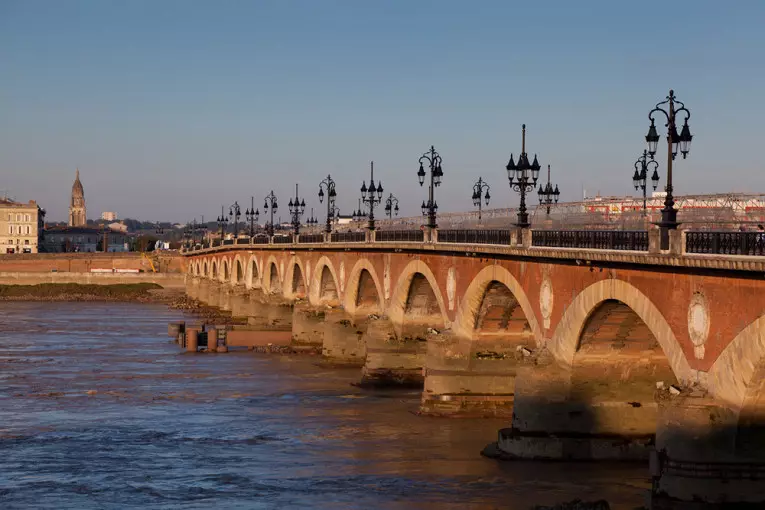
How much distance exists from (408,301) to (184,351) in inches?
779

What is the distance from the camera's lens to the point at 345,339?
58125 mm

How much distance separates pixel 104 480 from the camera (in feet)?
99.0

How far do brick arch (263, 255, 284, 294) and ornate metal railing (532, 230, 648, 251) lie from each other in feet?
171

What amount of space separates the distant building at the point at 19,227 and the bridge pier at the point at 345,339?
475ft

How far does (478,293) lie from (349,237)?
2313cm

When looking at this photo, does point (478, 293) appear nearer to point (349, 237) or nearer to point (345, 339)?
point (345, 339)

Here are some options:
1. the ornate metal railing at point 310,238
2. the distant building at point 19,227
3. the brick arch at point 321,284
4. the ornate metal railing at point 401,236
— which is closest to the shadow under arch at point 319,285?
the brick arch at point 321,284

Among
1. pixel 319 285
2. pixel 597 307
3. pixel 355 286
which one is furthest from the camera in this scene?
pixel 319 285

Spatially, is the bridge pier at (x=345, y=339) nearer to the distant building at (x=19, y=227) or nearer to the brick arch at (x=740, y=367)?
the brick arch at (x=740, y=367)

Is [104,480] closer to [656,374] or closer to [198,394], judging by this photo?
[656,374]

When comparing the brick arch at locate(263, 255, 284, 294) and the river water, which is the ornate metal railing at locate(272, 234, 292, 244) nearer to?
the brick arch at locate(263, 255, 284, 294)

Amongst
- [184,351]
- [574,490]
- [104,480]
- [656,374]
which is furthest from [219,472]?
[184,351]

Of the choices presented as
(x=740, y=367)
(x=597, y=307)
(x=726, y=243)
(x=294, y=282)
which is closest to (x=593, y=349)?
(x=597, y=307)

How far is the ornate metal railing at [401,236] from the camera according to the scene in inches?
1897
